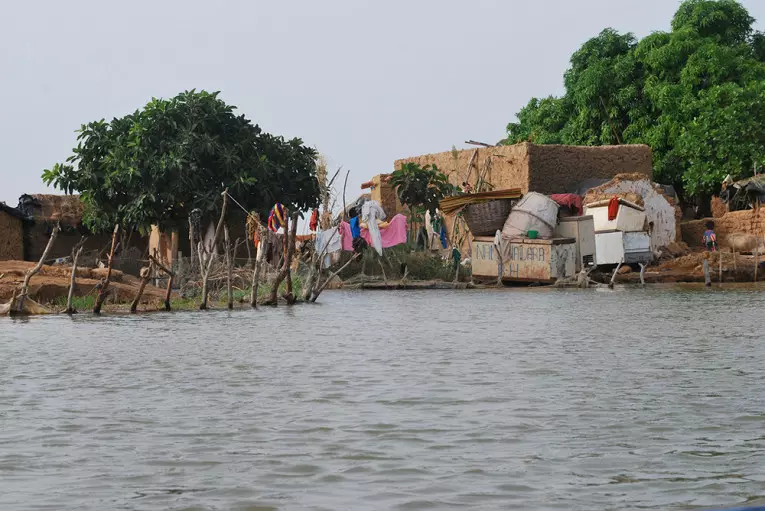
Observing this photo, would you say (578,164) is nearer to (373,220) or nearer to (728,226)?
(728,226)

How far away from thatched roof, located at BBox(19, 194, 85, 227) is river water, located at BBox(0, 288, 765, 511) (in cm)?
1373

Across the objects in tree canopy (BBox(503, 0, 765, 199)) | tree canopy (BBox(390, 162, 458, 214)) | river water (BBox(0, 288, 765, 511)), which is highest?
tree canopy (BBox(503, 0, 765, 199))

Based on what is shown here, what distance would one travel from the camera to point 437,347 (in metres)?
12.5

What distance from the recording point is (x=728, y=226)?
2917 cm

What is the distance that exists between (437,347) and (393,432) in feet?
18.0

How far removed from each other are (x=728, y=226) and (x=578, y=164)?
411 cm

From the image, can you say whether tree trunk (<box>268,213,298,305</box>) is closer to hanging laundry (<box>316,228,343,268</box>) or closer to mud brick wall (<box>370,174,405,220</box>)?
hanging laundry (<box>316,228,343,268</box>)

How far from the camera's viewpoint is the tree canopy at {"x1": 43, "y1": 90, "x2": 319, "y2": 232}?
26.3 metres

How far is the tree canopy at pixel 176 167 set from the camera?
26281mm

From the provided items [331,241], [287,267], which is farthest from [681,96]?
[287,267]

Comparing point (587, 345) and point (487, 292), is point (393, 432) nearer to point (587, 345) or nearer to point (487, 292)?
point (587, 345)

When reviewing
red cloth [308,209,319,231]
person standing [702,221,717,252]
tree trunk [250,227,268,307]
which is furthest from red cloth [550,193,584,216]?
tree trunk [250,227,268,307]

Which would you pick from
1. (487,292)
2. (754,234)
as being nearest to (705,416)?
(487,292)

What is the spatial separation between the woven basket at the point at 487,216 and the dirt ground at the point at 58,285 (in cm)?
773
